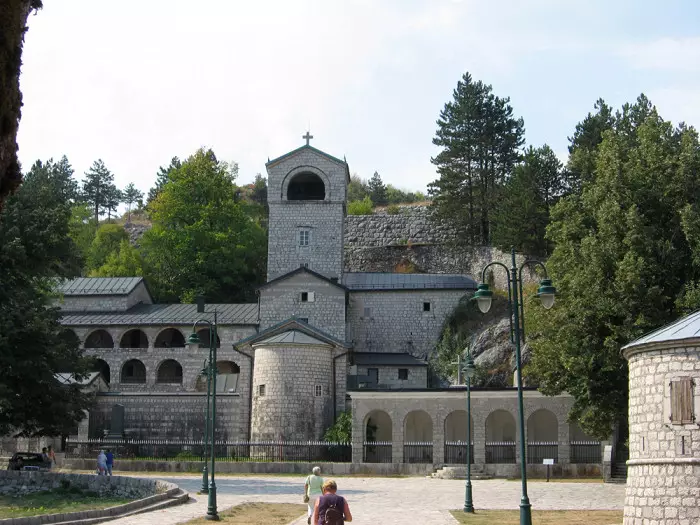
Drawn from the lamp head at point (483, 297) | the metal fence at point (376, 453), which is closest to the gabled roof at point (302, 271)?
the metal fence at point (376, 453)

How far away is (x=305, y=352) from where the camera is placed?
40.9m

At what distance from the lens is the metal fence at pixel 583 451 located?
3612 centimetres

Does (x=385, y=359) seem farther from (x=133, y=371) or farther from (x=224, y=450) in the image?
(x=133, y=371)

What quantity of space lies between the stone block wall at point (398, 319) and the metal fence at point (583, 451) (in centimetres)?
1460

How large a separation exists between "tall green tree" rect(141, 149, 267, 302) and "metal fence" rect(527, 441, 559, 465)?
2609 cm

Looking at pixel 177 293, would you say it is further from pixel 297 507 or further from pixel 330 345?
pixel 297 507

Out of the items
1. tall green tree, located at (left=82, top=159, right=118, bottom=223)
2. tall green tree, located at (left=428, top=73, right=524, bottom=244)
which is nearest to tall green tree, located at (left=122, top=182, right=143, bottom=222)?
tall green tree, located at (left=82, top=159, right=118, bottom=223)

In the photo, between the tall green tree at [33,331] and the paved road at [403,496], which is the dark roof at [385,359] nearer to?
the paved road at [403,496]

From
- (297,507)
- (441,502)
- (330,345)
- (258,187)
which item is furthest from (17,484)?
(258,187)

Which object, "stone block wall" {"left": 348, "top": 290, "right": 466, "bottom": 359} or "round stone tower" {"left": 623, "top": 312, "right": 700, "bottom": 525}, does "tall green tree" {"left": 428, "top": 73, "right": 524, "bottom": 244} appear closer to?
"stone block wall" {"left": 348, "top": 290, "right": 466, "bottom": 359}

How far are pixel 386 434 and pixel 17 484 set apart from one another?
16799 millimetres

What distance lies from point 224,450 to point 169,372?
1349 cm

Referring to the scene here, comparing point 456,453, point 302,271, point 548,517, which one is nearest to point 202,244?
point 302,271

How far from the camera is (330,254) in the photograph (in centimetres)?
4975
